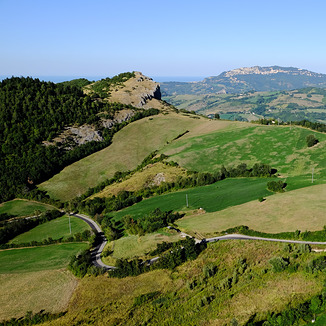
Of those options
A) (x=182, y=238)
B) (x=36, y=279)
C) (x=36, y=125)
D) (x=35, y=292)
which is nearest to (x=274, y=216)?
(x=182, y=238)

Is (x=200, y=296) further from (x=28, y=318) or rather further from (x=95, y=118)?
(x=95, y=118)

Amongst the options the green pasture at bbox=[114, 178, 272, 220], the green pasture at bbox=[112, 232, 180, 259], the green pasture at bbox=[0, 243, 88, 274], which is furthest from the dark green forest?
the green pasture at bbox=[112, 232, 180, 259]

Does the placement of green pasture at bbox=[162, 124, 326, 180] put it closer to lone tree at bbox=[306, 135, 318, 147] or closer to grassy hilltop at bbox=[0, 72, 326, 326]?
grassy hilltop at bbox=[0, 72, 326, 326]

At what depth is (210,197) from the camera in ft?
292

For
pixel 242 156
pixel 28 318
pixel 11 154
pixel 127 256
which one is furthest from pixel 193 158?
pixel 28 318

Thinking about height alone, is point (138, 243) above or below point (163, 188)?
below

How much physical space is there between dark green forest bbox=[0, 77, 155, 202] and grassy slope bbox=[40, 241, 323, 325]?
77.5m

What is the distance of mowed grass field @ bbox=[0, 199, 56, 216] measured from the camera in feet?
339

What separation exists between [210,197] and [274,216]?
913 inches

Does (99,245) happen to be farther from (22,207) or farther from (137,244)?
(22,207)

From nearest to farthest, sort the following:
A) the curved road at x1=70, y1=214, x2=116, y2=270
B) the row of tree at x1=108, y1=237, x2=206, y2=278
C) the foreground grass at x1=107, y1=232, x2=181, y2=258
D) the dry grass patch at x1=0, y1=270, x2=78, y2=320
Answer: the dry grass patch at x1=0, y1=270, x2=78, y2=320, the row of tree at x1=108, y1=237, x2=206, y2=278, the curved road at x1=70, y1=214, x2=116, y2=270, the foreground grass at x1=107, y1=232, x2=181, y2=258

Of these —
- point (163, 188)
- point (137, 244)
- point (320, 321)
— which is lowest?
point (137, 244)

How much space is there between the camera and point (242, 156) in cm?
12106

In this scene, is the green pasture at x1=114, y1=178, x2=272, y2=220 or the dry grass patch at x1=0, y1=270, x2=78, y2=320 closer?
the dry grass patch at x1=0, y1=270, x2=78, y2=320
